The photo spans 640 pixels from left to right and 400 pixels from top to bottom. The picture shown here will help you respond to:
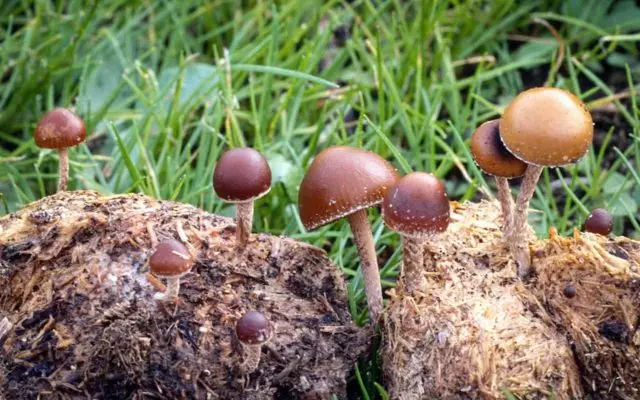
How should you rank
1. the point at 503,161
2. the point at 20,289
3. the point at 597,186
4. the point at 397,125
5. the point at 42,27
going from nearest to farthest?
the point at 503,161
the point at 20,289
the point at 597,186
the point at 397,125
the point at 42,27

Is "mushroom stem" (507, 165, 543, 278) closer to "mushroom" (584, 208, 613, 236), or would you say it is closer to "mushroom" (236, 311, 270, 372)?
"mushroom" (584, 208, 613, 236)

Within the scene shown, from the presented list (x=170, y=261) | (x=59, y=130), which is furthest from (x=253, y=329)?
(x=59, y=130)

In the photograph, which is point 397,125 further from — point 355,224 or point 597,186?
Result: point 355,224

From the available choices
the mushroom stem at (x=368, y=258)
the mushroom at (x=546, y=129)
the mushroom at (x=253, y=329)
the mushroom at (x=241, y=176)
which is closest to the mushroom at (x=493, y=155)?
the mushroom at (x=546, y=129)

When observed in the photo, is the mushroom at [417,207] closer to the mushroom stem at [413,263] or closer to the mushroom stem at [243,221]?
the mushroom stem at [413,263]

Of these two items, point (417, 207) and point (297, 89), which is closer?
point (417, 207)

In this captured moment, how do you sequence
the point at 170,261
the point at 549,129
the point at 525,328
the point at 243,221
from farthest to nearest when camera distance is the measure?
the point at 243,221 → the point at 525,328 → the point at 170,261 → the point at 549,129

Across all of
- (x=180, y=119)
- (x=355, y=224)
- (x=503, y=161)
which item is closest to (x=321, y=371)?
(x=355, y=224)

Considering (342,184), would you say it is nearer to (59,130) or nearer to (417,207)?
(417,207)

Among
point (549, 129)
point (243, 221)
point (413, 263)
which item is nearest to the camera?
point (549, 129)
